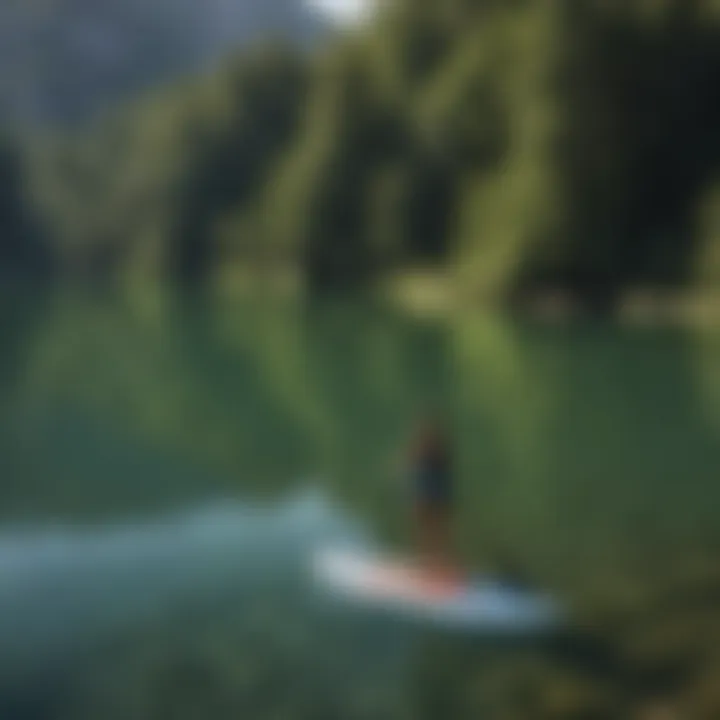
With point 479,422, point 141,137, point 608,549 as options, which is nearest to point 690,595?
point 608,549

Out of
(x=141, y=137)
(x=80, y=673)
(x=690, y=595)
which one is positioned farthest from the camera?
(x=141, y=137)

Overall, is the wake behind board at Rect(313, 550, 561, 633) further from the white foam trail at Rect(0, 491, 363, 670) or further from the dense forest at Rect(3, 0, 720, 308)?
the dense forest at Rect(3, 0, 720, 308)

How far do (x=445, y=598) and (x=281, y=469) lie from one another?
1534 millimetres

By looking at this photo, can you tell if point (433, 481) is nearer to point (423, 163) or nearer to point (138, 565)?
point (138, 565)

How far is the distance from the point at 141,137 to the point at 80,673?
10.3 feet

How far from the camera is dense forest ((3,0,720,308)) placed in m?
5.20

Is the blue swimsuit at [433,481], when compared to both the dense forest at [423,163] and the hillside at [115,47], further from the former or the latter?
the hillside at [115,47]

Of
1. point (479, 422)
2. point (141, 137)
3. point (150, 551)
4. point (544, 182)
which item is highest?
point (544, 182)

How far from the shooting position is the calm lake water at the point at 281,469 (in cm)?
280

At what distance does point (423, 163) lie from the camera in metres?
5.44

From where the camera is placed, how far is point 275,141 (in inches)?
207

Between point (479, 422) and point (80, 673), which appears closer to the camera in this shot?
point (80, 673)

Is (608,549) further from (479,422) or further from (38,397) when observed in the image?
(38,397)

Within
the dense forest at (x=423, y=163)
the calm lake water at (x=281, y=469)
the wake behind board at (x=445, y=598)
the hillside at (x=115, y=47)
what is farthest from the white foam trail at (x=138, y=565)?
the hillside at (x=115, y=47)
